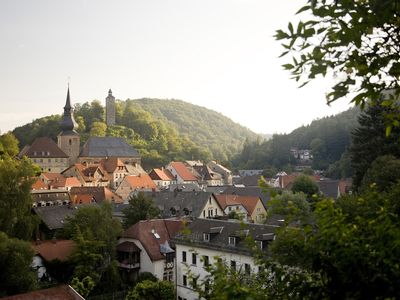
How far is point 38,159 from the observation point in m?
94.1

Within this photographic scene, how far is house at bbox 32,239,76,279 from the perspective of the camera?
1359 inches

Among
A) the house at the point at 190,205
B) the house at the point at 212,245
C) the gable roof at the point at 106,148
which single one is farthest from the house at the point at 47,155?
the house at the point at 212,245

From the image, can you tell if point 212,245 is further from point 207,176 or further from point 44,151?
point 207,176

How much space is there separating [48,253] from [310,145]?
123 metres

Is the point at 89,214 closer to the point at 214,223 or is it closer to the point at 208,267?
the point at 214,223

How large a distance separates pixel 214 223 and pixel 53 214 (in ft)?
62.1

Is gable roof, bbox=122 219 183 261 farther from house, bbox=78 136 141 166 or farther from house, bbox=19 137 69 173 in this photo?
house, bbox=78 136 141 166

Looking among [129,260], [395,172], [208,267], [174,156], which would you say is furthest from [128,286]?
[174,156]

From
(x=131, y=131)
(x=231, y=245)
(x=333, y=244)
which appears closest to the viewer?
(x=333, y=244)

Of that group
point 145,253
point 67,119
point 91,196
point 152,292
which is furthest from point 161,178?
point 152,292

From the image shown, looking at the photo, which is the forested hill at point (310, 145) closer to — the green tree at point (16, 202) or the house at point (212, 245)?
the green tree at point (16, 202)

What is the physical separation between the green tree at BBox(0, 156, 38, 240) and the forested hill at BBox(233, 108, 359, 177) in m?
92.1

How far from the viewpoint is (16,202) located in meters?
35.9

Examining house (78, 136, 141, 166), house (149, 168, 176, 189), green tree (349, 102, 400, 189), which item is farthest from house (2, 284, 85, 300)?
house (78, 136, 141, 166)
